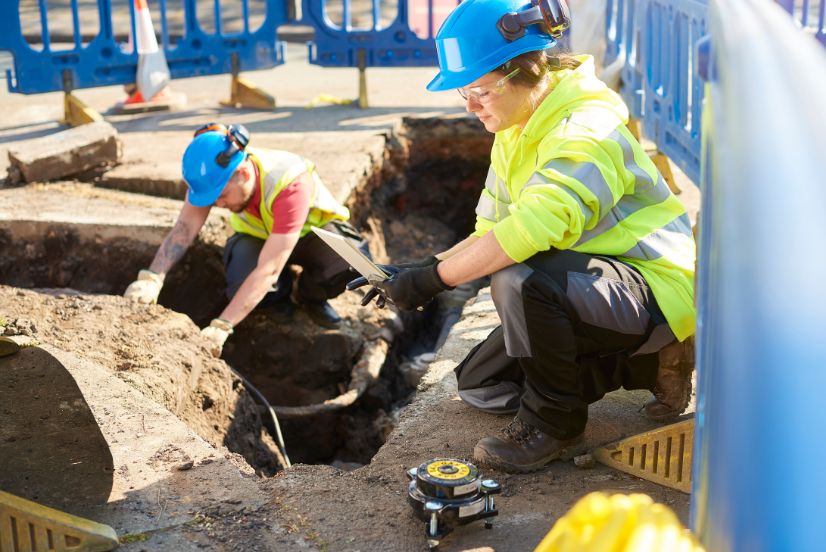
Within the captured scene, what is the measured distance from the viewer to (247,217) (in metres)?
4.70

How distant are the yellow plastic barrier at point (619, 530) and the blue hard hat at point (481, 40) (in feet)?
5.32

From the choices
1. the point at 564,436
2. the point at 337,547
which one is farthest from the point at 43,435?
the point at 564,436

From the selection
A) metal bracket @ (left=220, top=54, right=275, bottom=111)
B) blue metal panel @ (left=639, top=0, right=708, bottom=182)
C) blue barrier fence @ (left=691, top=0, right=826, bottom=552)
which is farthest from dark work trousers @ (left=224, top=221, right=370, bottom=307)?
blue barrier fence @ (left=691, top=0, right=826, bottom=552)

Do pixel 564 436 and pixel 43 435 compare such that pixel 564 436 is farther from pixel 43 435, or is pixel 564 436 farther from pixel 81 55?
pixel 81 55

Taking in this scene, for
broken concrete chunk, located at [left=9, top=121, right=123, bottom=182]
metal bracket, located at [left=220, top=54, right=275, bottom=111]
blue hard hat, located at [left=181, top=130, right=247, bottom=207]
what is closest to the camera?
blue hard hat, located at [left=181, top=130, right=247, bottom=207]

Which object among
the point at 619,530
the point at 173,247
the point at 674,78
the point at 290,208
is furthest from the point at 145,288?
the point at 619,530

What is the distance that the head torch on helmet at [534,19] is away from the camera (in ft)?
8.96

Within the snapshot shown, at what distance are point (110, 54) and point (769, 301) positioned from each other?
7019 mm

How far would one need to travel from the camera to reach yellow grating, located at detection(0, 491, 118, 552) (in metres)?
2.39

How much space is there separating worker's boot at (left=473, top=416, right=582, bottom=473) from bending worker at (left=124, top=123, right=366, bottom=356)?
1.61 meters

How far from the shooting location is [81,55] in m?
7.26

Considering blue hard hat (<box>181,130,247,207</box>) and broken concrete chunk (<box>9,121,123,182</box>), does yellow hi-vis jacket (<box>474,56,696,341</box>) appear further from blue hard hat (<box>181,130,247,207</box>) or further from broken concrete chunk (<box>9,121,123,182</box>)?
broken concrete chunk (<box>9,121,123,182</box>)

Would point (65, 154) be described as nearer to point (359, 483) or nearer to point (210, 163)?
point (210, 163)

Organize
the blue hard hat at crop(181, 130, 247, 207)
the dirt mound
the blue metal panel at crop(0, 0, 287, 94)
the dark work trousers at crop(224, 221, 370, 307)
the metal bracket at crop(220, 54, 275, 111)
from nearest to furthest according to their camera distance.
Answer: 1. the dirt mound
2. the blue hard hat at crop(181, 130, 247, 207)
3. the dark work trousers at crop(224, 221, 370, 307)
4. the blue metal panel at crop(0, 0, 287, 94)
5. the metal bracket at crop(220, 54, 275, 111)
